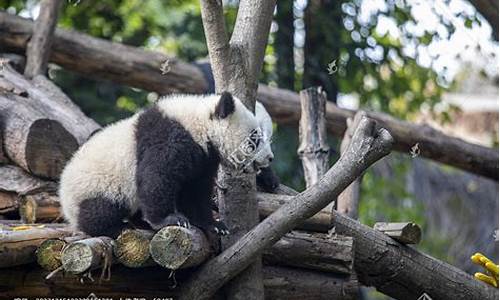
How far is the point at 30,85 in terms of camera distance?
6.58 meters

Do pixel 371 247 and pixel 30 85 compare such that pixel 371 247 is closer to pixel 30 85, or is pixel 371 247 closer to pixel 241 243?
pixel 241 243

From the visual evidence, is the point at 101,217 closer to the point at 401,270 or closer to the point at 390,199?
the point at 401,270

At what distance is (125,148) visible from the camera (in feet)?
15.7

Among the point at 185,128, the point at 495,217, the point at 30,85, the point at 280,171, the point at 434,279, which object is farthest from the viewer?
the point at 495,217

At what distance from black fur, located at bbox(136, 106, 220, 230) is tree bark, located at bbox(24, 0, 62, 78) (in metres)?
2.56

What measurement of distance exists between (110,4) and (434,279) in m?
5.97

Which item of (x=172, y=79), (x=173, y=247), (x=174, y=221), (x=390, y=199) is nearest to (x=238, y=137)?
(x=174, y=221)

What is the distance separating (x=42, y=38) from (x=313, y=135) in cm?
257

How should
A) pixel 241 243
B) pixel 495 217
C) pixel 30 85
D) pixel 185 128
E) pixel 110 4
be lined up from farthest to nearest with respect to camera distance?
pixel 495 217 < pixel 110 4 < pixel 30 85 < pixel 185 128 < pixel 241 243

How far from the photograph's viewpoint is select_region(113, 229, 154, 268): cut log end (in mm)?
4129

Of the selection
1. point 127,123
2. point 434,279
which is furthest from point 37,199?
point 434,279

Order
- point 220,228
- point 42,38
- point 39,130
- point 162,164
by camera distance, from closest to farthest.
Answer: point 162,164, point 220,228, point 39,130, point 42,38

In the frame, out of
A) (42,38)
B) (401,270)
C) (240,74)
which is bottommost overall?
(401,270)

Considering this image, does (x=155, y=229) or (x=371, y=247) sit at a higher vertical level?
(x=155, y=229)
